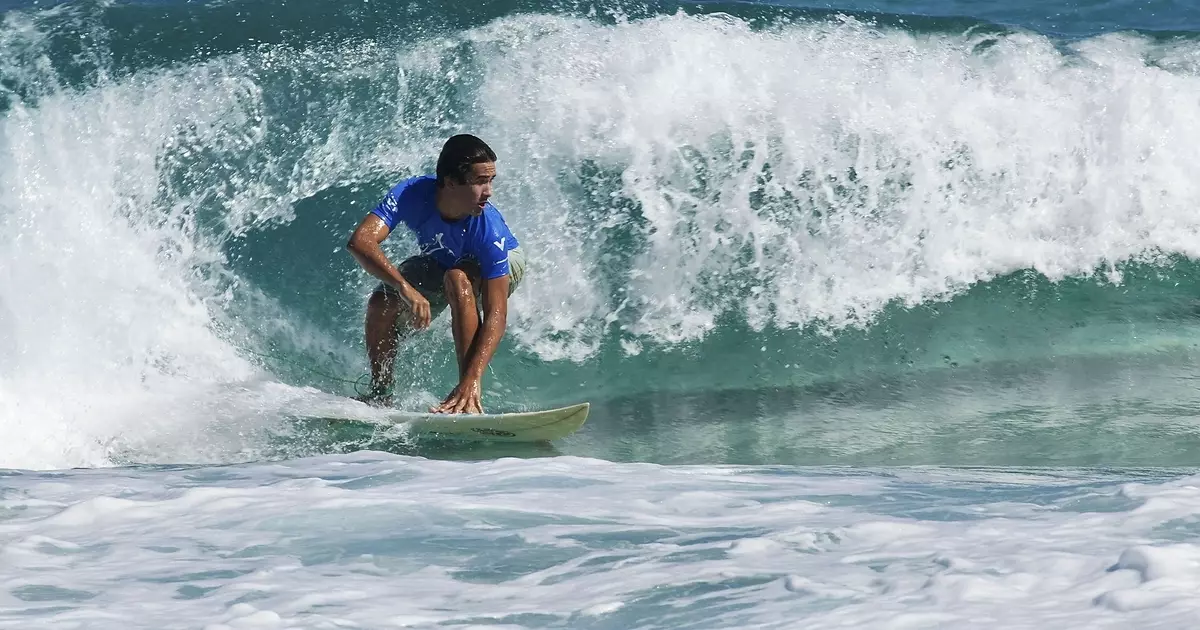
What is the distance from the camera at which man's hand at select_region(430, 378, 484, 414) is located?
5.83m

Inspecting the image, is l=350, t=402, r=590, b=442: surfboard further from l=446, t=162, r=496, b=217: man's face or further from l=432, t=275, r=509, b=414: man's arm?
l=446, t=162, r=496, b=217: man's face

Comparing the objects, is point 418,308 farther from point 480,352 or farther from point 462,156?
point 462,156

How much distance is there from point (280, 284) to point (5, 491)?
3.40 meters

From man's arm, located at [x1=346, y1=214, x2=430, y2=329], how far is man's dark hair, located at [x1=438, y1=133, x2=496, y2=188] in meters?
0.40

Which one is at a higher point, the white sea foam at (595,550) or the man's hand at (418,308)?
the man's hand at (418,308)

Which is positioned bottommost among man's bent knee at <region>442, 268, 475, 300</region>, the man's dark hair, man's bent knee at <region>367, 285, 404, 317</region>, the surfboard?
the surfboard

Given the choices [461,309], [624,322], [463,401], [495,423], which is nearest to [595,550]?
[495,423]

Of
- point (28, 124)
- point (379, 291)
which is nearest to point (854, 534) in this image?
point (379, 291)

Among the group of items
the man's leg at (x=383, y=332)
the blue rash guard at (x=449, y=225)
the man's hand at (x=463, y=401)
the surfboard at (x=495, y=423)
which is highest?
the blue rash guard at (x=449, y=225)

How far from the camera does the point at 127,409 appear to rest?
6.09 meters

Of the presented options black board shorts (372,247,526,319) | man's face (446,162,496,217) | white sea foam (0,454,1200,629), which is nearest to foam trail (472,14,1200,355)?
black board shorts (372,247,526,319)

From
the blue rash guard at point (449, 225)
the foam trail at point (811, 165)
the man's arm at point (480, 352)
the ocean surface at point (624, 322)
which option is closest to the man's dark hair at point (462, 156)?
the blue rash guard at point (449, 225)

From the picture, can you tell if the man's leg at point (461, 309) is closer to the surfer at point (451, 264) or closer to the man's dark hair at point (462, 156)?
the surfer at point (451, 264)

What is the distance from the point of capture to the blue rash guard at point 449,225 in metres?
5.93
